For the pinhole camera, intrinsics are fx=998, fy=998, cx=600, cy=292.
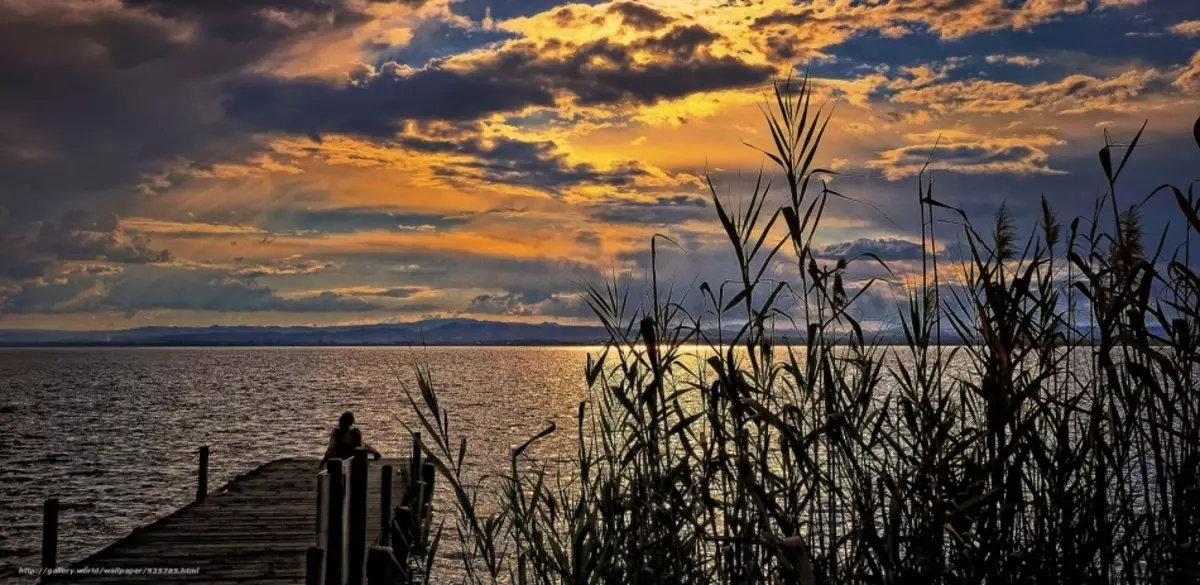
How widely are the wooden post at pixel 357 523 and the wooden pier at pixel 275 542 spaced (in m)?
0.01

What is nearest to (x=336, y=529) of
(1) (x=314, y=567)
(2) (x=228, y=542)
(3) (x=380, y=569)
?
(3) (x=380, y=569)

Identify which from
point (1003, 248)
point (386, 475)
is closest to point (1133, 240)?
point (1003, 248)

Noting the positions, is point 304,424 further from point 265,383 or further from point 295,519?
point 265,383

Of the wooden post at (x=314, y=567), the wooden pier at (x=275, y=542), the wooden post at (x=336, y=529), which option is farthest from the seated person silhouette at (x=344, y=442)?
the wooden post at (x=314, y=567)

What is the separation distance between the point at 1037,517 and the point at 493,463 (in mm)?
33226

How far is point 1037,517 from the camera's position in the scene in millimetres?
4344

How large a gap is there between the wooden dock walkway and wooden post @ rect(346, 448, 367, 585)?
501mm

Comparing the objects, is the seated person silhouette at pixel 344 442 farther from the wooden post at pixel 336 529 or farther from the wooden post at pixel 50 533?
the wooden post at pixel 50 533

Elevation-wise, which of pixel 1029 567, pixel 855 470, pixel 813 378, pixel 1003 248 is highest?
pixel 1003 248

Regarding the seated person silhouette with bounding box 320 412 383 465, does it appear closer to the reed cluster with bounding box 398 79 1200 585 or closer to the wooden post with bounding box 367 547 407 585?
the wooden post with bounding box 367 547 407 585

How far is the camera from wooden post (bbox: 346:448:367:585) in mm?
11328

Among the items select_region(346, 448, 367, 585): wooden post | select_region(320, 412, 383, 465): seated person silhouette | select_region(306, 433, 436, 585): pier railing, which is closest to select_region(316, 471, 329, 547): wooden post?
select_region(306, 433, 436, 585): pier railing

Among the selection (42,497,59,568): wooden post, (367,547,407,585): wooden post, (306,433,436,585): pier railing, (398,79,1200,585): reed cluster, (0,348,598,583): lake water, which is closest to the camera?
(398,79,1200,585): reed cluster

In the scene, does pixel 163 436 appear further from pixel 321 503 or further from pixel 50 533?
pixel 321 503
